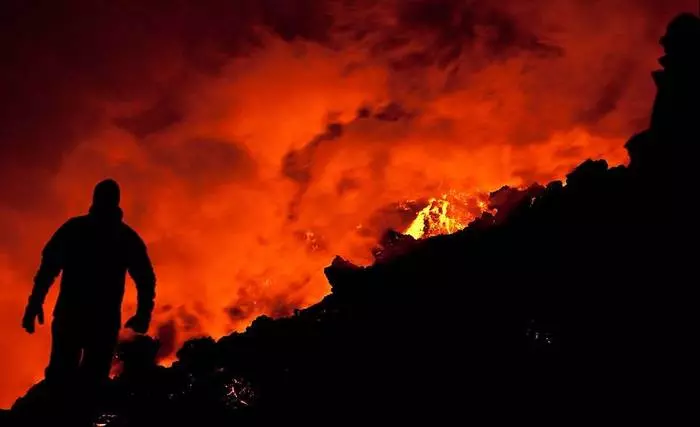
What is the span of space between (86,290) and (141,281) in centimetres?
84

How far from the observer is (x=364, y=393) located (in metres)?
11.8

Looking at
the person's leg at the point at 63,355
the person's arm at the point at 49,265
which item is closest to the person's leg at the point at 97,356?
the person's leg at the point at 63,355

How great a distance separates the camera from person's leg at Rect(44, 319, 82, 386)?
28.4 ft

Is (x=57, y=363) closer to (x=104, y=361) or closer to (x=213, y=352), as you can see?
(x=104, y=361)

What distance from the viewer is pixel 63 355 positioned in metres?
8.69

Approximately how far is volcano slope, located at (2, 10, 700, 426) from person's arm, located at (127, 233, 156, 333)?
57.2 inches

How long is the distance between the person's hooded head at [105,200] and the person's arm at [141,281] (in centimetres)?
58

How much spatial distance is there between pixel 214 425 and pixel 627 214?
1234 centimetres

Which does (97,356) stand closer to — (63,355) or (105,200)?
(63,355)

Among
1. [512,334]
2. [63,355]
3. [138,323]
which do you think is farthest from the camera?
[512,334]

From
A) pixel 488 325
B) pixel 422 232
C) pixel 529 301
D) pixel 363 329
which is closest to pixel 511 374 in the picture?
pixel 488 325

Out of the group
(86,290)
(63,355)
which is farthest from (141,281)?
(63,355)

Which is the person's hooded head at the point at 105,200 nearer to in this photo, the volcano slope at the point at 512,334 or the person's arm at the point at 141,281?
the person's arm at the point at 141,281

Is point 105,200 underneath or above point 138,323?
above
